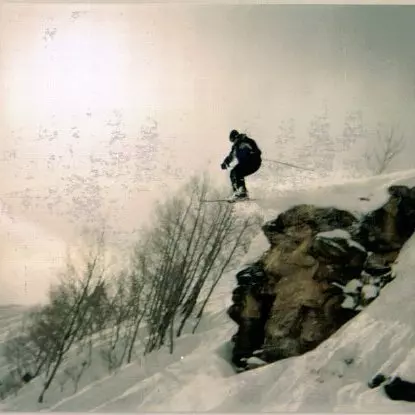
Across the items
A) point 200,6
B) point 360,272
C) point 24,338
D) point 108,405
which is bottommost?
point 108,405

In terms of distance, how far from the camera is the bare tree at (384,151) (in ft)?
4.86

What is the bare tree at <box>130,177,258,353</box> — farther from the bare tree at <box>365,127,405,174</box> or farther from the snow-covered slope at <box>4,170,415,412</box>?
the bare tree at <box>365,127,405,174</box>

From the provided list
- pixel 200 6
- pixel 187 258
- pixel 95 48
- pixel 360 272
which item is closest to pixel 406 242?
pixel 360 272

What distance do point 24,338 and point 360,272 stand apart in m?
0.78

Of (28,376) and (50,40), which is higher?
(50,40)

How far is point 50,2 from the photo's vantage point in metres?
1.53

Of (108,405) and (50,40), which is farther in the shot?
(50,40)

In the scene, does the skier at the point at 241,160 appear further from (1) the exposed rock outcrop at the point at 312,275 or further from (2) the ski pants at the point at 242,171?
(1) the exposed rock outcrop at the point at 312,275

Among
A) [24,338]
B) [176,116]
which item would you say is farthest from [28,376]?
[176,116]

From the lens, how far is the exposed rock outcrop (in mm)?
1421

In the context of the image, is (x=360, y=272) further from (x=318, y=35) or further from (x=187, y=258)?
(x=318, y=35)

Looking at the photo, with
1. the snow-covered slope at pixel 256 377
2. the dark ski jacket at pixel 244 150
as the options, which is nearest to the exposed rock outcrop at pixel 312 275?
the snow-covered slope at pixel 256 377

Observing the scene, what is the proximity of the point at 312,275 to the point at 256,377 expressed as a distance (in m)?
0.26

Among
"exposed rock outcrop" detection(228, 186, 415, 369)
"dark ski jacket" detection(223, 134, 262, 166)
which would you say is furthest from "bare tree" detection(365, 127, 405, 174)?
"dark ski jacket" detection(223, 134, 262, 166)
